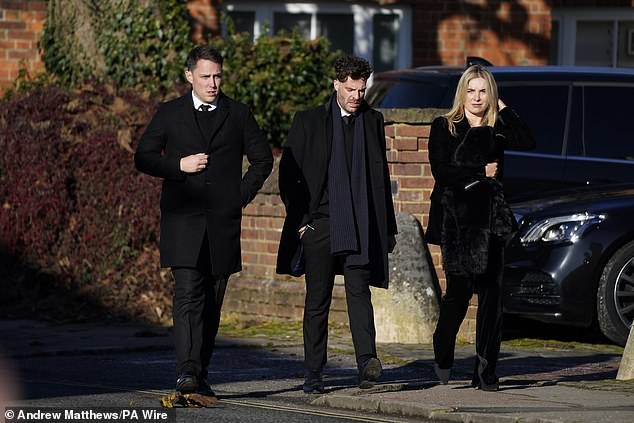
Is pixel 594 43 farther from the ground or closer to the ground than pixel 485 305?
farther from the ground

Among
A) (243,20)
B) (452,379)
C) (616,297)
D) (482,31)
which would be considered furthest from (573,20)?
(452,379)

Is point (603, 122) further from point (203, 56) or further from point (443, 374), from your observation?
point (203, 56)

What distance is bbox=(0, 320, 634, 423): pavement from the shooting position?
796 cm

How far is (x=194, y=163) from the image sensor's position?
8367 millimetres

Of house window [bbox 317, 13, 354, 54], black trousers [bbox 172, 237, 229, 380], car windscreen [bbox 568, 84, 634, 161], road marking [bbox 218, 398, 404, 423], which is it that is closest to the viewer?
road marking [bbox 218, 398, 404, 423]

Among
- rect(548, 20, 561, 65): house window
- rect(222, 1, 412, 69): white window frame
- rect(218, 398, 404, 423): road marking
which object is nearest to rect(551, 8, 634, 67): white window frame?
rect(548, 20, 561, 65): house window

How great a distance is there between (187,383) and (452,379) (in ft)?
6.44

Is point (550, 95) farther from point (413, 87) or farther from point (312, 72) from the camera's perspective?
point (312, 72)

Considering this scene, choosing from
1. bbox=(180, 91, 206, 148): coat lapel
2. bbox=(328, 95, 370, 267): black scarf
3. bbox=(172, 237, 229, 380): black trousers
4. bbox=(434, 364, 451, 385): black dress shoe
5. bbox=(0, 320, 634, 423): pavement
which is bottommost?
bbox=(0, 320, 634, 423): pavement

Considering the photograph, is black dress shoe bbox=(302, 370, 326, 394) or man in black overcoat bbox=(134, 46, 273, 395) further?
black dress shoe bbox=(302, 370, 326, 394)

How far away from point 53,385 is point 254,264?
13.9 feet

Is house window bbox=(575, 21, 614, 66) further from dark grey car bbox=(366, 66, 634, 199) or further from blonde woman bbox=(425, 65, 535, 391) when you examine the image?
blonde woman bbox=(425, 65, 535, 391)

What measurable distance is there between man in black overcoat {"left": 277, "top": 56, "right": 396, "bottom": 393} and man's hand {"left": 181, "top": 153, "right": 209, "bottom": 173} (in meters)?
0.65

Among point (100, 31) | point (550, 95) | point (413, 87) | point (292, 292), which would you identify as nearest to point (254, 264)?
point (292, 292)
